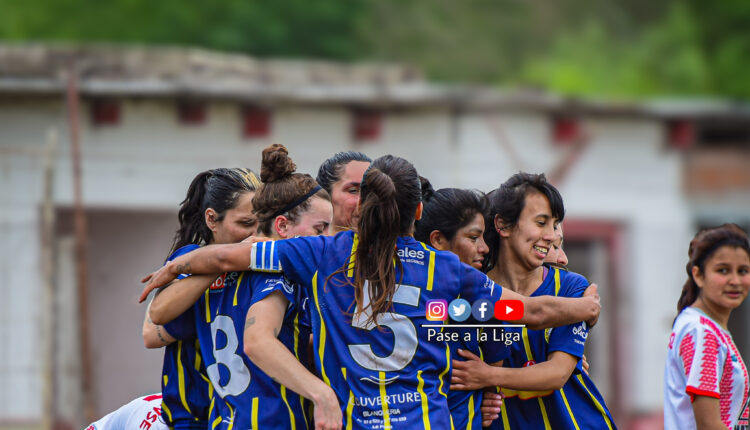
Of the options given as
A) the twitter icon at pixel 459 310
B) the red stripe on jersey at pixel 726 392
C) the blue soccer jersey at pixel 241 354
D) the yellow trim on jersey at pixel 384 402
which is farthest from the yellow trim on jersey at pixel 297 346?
the red stripe on jersey at pixel 726 392

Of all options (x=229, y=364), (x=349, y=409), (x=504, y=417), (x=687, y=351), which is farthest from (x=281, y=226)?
(x=687, y=351)

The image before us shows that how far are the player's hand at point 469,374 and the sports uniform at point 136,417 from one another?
1.31 metres

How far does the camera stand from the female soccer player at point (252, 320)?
391 centimetres

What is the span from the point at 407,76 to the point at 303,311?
8.73 m

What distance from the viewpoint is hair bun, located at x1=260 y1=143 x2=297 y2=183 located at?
13.5 feet

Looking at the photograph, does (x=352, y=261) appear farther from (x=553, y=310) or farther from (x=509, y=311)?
(x=553, y=310)

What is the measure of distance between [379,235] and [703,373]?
5.46 ft

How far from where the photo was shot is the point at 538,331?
14.0 ft

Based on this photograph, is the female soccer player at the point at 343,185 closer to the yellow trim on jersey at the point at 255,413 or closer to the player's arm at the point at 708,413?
the yellow trim on jersey at the point at 255,413

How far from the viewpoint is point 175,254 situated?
430cm

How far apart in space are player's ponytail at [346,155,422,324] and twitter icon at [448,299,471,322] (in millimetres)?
212

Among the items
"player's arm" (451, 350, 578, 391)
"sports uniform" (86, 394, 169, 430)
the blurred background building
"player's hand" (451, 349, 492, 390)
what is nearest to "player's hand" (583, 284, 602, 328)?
"player's arm" (451, 350, 578, 391)

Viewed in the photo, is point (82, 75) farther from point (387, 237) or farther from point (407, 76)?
point (387, 237)

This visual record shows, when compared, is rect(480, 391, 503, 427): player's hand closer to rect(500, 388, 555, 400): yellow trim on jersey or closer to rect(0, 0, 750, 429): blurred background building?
rect(500, 388, 555, 400): yellow trim on jersey
